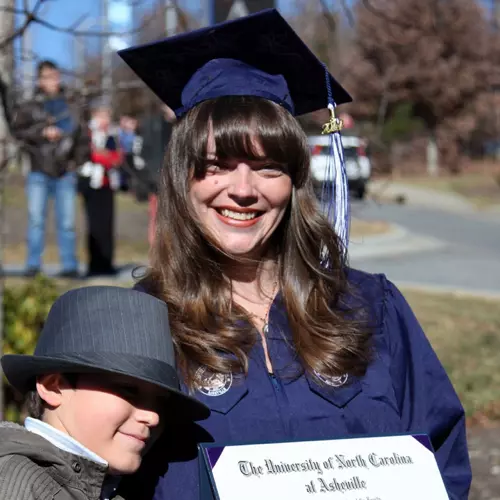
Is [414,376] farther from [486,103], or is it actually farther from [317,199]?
[486,103]

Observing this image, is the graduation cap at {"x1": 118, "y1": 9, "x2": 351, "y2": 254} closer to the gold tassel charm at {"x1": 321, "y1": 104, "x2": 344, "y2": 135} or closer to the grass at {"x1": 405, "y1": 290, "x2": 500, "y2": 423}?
the gold tassel charm at {"x1": 321, "y1": 104, "x2": 344, "y2": 135}

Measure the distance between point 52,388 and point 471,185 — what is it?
30.5 m

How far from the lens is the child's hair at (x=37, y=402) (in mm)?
2090

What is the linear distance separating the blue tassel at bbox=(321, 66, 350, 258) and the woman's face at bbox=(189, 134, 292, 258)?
Result: 357 millimetres

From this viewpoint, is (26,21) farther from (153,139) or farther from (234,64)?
(153,139)

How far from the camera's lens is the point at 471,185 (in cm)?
3155

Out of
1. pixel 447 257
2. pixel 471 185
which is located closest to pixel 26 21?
pixel 447 257

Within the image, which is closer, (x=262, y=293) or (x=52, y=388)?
(x=52, y=388)

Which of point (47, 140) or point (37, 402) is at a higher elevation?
point (47, 140)

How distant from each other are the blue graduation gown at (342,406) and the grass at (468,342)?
4.36m

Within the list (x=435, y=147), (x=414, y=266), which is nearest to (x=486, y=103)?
(x=435, y=147)

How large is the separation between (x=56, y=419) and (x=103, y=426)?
105 millimetres

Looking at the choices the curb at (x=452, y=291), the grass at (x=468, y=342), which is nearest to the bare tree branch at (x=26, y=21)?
the grass at (x=468, y=342)

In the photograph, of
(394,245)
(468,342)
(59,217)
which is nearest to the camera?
(468,342)
